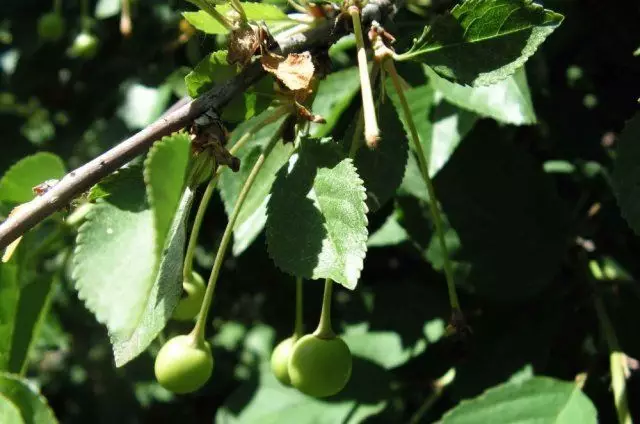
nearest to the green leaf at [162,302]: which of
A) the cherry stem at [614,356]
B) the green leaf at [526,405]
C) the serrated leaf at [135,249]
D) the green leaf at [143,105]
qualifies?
the serrated leaf at [135,249]

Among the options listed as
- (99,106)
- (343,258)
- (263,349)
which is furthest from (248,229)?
(263,349)

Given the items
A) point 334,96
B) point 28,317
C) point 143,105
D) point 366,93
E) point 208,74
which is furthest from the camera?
point 143,105

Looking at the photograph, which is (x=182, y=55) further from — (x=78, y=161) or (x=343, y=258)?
(x=343, y=258)

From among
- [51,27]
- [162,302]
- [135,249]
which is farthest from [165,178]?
[51,27]

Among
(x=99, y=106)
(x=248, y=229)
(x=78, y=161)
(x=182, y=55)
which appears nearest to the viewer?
(x=248, y=229)

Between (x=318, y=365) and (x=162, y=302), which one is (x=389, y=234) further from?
(x=162, y=302)

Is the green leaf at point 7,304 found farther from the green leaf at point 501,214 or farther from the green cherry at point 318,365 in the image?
the green leaf at point 501,214
